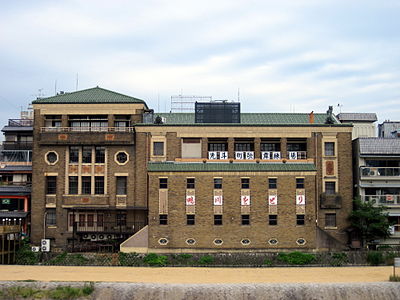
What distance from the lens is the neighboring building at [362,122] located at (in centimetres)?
7512

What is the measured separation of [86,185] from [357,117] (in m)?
34.7

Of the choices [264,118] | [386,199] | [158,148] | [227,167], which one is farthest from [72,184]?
[386,199]

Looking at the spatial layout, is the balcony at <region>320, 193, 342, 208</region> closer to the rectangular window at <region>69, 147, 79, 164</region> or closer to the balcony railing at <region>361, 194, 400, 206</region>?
the balcony railing at <region>361, 194, 400, 206</region>

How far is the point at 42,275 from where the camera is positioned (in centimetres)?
4994

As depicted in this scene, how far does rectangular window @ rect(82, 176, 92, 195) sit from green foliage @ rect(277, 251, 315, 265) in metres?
22.4

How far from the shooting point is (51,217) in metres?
66.9

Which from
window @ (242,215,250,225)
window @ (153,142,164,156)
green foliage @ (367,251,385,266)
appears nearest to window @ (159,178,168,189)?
window @ (153,142,164,156)

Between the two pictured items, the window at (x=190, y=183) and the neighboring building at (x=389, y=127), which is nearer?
the window at (x=190, y=183)

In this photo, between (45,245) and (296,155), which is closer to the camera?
(45,245)

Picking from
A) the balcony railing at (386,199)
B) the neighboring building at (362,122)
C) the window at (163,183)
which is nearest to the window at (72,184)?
the window at (163,183)

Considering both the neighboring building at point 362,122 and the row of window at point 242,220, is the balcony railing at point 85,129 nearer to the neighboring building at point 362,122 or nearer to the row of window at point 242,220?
the row of window at point 242,220

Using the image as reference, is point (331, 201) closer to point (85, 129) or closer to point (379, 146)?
point (379, 146)

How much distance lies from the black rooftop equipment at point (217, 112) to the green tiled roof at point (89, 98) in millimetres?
6559

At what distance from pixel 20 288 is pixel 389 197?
39.5 m
